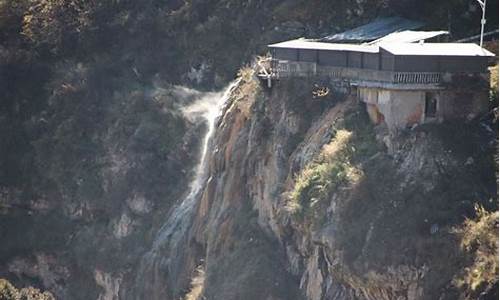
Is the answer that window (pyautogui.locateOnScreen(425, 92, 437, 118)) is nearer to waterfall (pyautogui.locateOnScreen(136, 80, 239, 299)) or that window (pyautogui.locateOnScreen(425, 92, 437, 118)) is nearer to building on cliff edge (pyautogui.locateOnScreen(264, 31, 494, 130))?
building on cliff edge (pyautogui.locateOnScreen(264, 31, 494, 130))

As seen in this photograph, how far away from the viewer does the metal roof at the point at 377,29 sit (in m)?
41.7

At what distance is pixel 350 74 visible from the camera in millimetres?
37156

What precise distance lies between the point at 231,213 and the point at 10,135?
22.4 metres

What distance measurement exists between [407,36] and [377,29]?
4.23 meters

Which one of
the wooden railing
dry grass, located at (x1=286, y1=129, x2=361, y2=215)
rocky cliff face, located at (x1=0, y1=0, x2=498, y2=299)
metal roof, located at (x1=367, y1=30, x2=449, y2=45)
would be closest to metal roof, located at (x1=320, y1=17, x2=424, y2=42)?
rocky cliff face, located at (x1=0, y1=0, x2=498, y2=299)

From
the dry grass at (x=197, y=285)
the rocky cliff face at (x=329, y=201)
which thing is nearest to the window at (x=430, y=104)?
the rocky cliff face at (x=329, y=201)

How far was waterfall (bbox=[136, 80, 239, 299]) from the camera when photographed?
152 ft

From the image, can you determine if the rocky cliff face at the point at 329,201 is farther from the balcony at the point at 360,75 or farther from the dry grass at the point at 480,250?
the balcony at the point at 360,75

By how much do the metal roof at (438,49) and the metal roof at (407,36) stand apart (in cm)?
278

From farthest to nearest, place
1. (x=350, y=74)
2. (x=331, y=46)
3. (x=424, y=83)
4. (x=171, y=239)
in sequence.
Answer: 1. (x=171, y=239)
2. (x=331, y=46)
3. (x=350, y=74)
4. (x=424, y=83)

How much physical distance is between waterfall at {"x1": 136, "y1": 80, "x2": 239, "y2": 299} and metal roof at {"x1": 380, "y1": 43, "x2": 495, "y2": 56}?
13.7 metres

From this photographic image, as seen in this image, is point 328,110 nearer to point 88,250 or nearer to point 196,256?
point 196,256

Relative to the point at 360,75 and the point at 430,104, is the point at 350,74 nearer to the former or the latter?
the point at 360,75

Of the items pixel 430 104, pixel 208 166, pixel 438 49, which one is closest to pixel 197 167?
pixel 208 166
